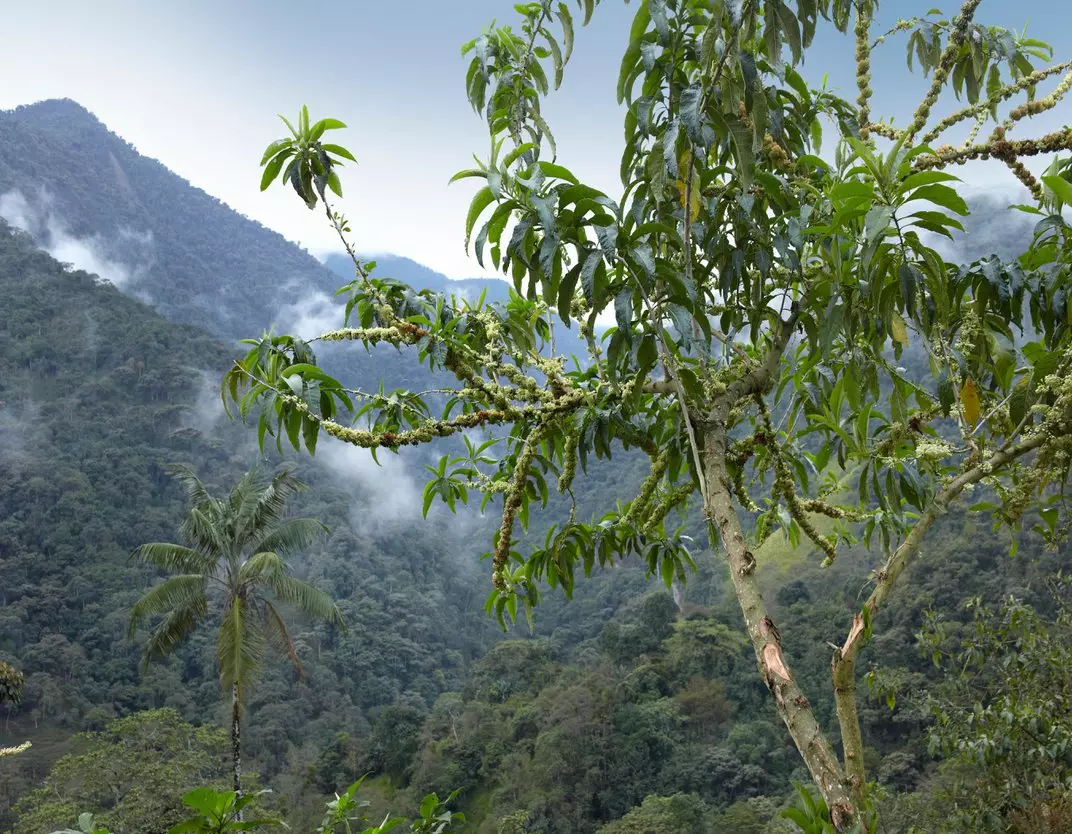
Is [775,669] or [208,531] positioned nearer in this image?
[775,669]

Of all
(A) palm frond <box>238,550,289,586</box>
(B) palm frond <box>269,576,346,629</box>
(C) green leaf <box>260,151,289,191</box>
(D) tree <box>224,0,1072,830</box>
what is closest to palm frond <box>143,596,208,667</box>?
(A) palm frond <box>238,550,289,586</box>

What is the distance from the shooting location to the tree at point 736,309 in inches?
47.8

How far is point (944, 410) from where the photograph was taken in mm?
1733

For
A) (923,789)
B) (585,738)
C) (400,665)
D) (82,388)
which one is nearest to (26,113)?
(82,388)

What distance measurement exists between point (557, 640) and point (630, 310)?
1247 inches

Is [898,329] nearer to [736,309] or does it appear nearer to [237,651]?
[736,309]

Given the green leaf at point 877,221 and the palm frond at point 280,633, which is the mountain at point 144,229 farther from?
the green leaf at point 877,221

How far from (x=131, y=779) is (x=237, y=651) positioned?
4.32 metres

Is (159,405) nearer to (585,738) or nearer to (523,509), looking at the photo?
(585,738)

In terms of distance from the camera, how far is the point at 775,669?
120cm

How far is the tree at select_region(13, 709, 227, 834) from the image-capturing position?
466 inches

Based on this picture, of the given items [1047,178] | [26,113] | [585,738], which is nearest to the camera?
[1047,178]

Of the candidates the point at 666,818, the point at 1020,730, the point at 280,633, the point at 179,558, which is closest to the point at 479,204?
the point at 1020,730

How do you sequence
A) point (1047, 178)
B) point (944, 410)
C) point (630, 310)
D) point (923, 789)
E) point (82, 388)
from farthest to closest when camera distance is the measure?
point (82, 388)
point (923, 789)
point (944, 410)
point (630, 310)
point (1047, 178)
